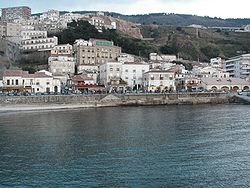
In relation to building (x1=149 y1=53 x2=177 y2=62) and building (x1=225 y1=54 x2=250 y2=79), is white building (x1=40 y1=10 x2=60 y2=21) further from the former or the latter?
building (x1=225 y1=54 x2=250 y2=79)

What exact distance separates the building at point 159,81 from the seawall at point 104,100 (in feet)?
21.2

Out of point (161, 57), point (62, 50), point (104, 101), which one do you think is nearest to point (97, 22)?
point (161, 57)

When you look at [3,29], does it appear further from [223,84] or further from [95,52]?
[223,84]

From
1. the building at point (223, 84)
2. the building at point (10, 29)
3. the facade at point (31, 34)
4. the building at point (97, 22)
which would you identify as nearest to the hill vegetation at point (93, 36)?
the facade at point (31, 34)

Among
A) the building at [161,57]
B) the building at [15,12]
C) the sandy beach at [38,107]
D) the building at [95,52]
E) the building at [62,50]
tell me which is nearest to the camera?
the sandy beach at [38,107]

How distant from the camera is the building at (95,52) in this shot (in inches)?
3359

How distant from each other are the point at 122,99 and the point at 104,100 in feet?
9.99

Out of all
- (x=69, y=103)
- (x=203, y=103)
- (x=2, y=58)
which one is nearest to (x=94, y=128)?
(x=69, y=103)

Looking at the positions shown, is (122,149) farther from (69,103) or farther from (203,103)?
(203,103)

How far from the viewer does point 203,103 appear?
208 ft

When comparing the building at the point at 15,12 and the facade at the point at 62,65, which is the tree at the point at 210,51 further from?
the building at the point at 15,12

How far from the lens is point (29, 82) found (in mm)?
63531

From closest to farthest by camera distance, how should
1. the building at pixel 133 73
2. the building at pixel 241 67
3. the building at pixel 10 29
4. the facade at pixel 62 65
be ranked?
the building at pixel 133 73
the facade at pixel 62 65
the building at pixel 241 67
the building at pixel 10 29

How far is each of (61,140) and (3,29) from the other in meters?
91.1
